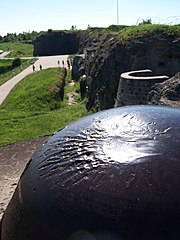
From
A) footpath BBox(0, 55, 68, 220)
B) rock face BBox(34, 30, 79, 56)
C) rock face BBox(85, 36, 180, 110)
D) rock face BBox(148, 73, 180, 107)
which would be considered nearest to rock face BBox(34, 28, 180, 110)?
rock face BBox(85, 36, 180, 110)

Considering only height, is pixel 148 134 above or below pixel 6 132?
above

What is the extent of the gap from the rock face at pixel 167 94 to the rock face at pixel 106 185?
5459mm

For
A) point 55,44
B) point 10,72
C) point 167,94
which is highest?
point 55,44

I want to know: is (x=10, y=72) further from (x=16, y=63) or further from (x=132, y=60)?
(x=132, y=60)

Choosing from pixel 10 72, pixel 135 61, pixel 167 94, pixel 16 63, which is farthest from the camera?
pixel 16 63

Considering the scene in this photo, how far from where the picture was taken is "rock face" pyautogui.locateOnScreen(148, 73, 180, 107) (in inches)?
310

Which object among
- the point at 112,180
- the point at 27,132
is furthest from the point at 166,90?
the point at 112,180

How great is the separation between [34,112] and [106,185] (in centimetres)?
1433

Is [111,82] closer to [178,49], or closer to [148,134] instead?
[178,49]

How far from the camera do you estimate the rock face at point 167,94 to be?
786 cm

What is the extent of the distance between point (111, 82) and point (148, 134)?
40.9 ft

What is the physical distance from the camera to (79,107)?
16.2 meters

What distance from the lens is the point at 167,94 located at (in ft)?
26.7

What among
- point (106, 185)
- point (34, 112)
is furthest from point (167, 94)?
point (34, 112)
